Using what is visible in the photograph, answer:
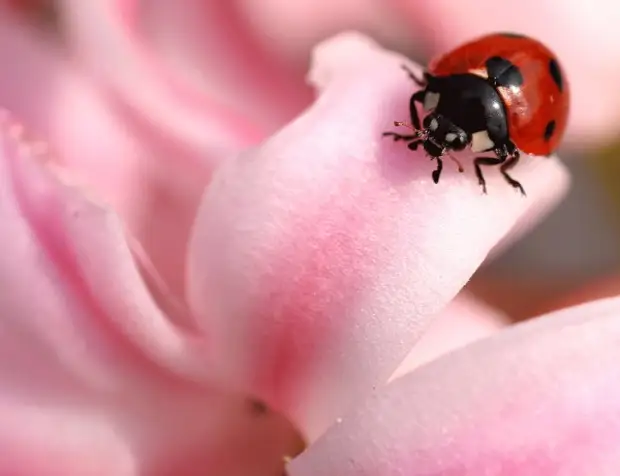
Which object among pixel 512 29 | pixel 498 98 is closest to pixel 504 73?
pixel 498 98

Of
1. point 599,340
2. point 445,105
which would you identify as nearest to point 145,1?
point 445,105

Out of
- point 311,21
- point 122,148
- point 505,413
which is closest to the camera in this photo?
point 505,413

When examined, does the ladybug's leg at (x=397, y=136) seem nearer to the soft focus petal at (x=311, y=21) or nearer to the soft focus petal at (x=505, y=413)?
the soft focus petal at (x=505, y=413)

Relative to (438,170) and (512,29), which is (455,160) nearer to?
(438,170)

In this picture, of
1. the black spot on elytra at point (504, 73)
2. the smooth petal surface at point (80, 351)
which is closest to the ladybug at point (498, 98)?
the black spot on elytra at point (504, 73)

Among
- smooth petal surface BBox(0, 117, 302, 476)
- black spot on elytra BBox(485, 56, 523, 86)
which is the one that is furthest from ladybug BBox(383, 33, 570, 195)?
smooth petal surface BBox(0, 117, 302, 476)

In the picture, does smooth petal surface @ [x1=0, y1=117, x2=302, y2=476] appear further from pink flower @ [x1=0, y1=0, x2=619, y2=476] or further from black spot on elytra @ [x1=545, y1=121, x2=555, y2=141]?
black spot on elytra @ [x1=545, y1=121, x2=555, y2=141]
